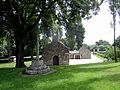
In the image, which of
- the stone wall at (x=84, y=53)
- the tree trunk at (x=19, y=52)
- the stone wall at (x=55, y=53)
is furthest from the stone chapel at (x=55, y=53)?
the stone wall at (x=84, y=53)

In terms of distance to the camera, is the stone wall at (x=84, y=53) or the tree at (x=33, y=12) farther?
the stone wall at (x=84, y=53)

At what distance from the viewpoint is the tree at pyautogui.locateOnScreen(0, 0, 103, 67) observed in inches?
1160

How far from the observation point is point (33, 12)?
1222 inches

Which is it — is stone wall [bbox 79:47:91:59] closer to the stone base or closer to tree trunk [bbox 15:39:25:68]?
tree trunk [bbox 15:39:25:68]

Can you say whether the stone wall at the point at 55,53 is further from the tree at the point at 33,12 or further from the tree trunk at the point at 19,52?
the tree trunk at the point at 19,52

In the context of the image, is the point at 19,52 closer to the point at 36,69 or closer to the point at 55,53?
the point at 36,69

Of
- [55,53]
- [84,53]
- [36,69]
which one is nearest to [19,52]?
[36,69]

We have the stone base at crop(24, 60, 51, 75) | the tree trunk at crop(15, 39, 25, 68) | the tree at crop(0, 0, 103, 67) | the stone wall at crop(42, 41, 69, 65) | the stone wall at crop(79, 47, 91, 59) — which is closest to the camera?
the stone base at crop(24, 60, 51, 75)

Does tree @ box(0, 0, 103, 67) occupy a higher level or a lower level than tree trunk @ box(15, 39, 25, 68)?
higher

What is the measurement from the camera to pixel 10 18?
30703 mm

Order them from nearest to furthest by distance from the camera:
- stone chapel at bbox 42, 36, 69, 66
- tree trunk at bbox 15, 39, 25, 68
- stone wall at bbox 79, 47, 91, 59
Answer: tree trunk at bbox 15, 39, 25, 68 → stone chapel at bbox 42, 36, 69, 66 → stone wall at bbox 79, 47, 91, 59

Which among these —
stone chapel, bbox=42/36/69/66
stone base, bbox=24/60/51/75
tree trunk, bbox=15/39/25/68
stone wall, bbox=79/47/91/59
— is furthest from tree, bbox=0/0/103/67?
stone wall, bbox=79/47/91/59

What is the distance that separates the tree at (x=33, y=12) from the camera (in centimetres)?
2945

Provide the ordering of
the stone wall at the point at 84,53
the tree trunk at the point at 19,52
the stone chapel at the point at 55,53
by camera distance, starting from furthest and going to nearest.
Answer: the stone wall at the point at 84,53, the stone chapel at the point at 55,53, the tree trunk at the point at 19,52
